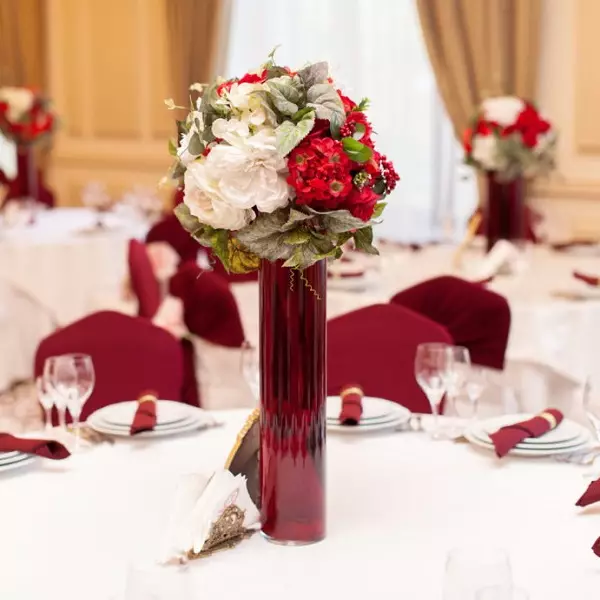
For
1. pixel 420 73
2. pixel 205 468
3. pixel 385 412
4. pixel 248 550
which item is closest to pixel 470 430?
pixel 385 412

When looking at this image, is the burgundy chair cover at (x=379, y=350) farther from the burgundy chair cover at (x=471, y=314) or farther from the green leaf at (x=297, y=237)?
the green leaf at (x=297, y=237)

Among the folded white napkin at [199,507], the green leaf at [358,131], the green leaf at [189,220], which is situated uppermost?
the green leaf at [358,131]

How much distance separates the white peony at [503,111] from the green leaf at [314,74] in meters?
3.20

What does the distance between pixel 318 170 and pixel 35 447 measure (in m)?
0.91

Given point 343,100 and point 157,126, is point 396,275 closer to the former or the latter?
point 343,100

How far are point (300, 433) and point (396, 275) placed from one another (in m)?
2.69

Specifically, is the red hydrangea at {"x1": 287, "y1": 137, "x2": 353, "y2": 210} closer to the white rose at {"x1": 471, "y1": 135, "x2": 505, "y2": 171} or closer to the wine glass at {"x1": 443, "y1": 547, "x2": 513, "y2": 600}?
the wine glass at {"x1": 443, "y1": 547, "x2": 513, "y2": 600}

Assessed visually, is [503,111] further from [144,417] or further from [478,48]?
[144,417]

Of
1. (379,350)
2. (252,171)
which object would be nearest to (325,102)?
(252,171)

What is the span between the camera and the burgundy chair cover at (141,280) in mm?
4590

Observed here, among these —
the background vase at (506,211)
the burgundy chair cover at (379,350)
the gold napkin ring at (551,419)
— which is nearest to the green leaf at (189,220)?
the gold napkin ring at (551,419)

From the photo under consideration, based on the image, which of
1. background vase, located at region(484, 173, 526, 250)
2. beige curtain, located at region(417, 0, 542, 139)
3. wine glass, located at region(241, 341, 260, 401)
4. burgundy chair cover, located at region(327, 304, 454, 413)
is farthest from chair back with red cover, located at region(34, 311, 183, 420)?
beige curtain, located at region(417, 0, 542, 139)

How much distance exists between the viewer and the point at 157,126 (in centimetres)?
835

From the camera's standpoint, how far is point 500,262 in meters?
4.30
